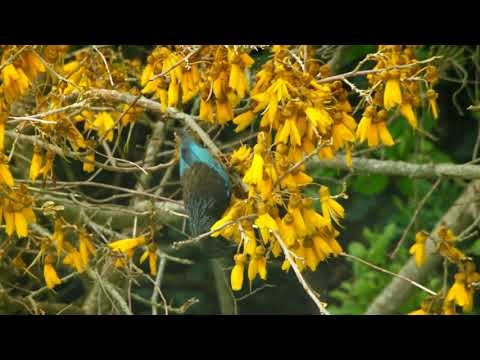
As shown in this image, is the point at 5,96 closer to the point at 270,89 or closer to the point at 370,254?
the point at 270,89

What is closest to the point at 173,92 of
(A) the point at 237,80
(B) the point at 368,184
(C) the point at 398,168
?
(A) the point at 237,80

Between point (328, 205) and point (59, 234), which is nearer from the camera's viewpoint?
point (328, 205)

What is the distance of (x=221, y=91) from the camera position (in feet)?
7.24

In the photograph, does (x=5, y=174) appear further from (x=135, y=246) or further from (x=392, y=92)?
(x=392, y=92)

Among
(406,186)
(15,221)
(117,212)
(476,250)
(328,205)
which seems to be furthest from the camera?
(406,186)

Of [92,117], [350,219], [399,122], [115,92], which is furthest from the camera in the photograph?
[350,219]

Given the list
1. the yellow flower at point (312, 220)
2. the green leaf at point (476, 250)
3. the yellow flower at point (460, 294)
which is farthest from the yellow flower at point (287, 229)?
the green leaf at point (476, 250)

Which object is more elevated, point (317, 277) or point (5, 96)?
point (5, 96)

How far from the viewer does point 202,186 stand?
2129 millimetres

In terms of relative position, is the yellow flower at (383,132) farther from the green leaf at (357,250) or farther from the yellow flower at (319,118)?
the green leaf at (357,250)

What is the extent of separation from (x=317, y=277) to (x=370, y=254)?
1.16m

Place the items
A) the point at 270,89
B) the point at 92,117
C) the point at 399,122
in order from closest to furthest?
the point at 270,89 < the point at 92,117 < the point at 399,122

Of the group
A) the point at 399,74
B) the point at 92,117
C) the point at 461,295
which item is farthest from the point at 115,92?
the point at 461,295

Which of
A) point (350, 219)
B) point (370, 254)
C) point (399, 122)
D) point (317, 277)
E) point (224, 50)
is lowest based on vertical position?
point (317, 277)
